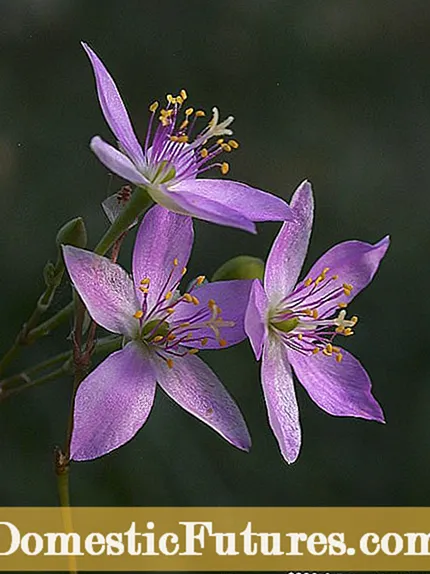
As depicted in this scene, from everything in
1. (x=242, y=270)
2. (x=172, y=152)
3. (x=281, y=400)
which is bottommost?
(x=281, y=400)

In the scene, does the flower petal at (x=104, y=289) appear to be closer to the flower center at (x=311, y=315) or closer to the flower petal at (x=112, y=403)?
the flower petal at (x=112, y=403)

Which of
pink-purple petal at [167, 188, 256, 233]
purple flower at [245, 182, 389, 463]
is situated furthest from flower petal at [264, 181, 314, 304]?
pink-purple petal at [167, 188, 256, 233]

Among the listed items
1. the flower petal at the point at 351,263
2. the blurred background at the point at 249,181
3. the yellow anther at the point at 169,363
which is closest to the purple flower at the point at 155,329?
the yellow anther at the point at 169,363

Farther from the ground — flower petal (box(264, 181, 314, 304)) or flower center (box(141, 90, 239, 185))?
flower center (box(141, 90, 239, 185))

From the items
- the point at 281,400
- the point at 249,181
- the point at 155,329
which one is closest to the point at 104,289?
the point at 155,329

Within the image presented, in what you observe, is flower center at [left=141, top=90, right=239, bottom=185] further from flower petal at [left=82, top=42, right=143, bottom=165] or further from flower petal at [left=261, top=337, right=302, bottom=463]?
flower petal at [left=261, top=337, right=302, bottom=463]

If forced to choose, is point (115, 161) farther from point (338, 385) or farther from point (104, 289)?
point (338, 385)
